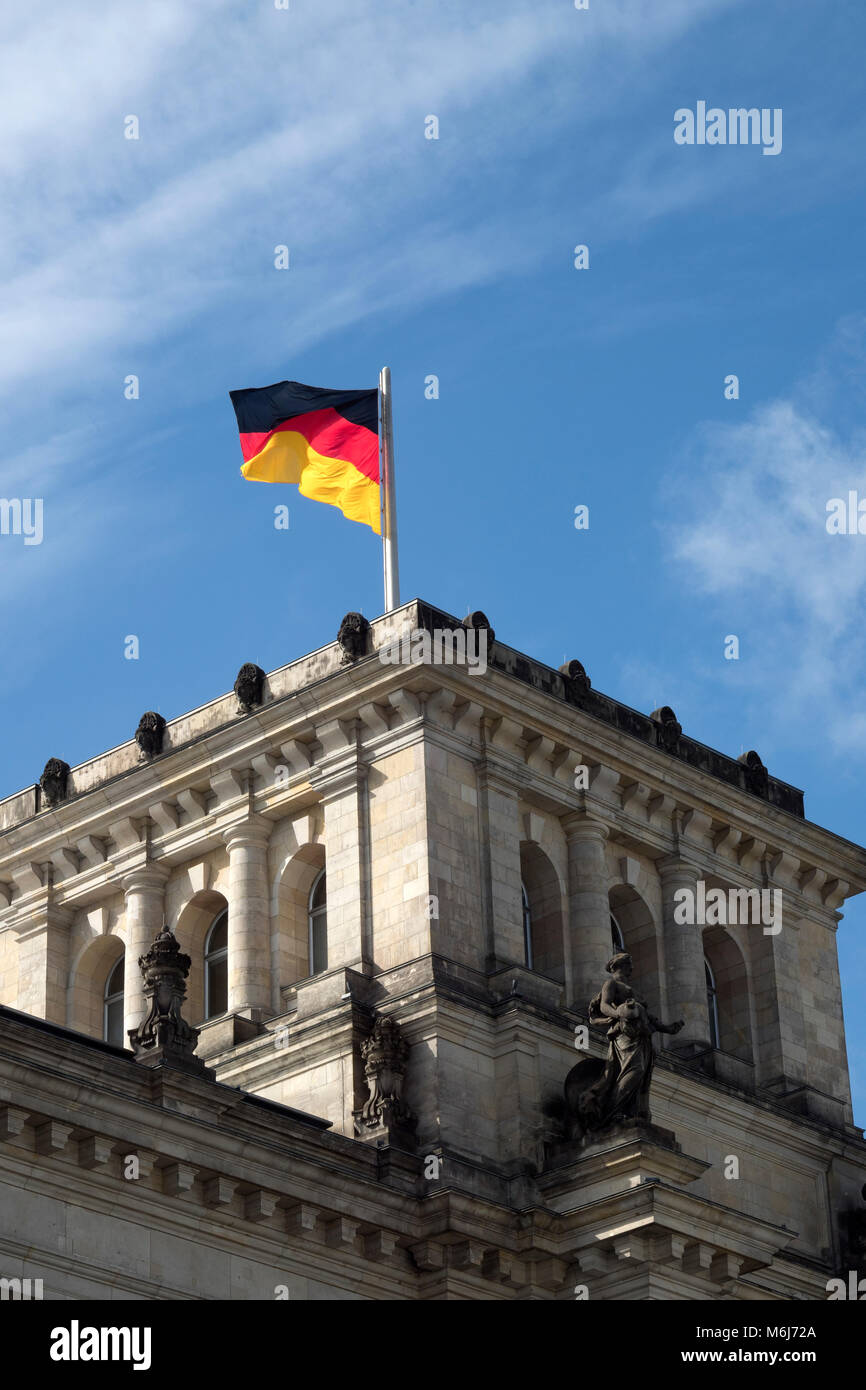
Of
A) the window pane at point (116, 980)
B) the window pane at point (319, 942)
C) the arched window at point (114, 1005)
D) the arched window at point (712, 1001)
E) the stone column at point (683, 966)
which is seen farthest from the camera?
the arched window at point (712, 1001)

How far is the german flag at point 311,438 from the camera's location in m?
52.2

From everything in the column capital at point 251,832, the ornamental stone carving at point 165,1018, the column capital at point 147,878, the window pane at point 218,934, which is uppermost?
the column capital at point 251,832

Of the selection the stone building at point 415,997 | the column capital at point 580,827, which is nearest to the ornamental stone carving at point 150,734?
the stone building at point 415,997

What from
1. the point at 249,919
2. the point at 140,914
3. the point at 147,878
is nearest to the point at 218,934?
the point at 140,914

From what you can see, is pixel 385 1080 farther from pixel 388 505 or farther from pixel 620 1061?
pixel 388 505

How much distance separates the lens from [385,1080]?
4441cm

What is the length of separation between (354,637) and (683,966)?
8430 millimetres

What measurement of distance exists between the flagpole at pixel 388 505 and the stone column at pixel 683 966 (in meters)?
6.96

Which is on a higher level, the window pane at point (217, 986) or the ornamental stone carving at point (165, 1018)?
the window pane at point (217, 986)

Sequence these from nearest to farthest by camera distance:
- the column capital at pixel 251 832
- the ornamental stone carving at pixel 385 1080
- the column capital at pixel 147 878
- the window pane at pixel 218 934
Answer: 1. the ornamental stone carving at pixel 385 1080
2. the column capital at pixel 251 832
3. the window pane at pixel 218 934
4. the column capital at pixel 147 878

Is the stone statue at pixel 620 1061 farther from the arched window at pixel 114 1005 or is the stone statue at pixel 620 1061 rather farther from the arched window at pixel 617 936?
the arched window at pixel 114 1005

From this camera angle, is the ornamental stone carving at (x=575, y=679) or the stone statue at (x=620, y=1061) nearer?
the stone statue at (x=620, y=1061)
